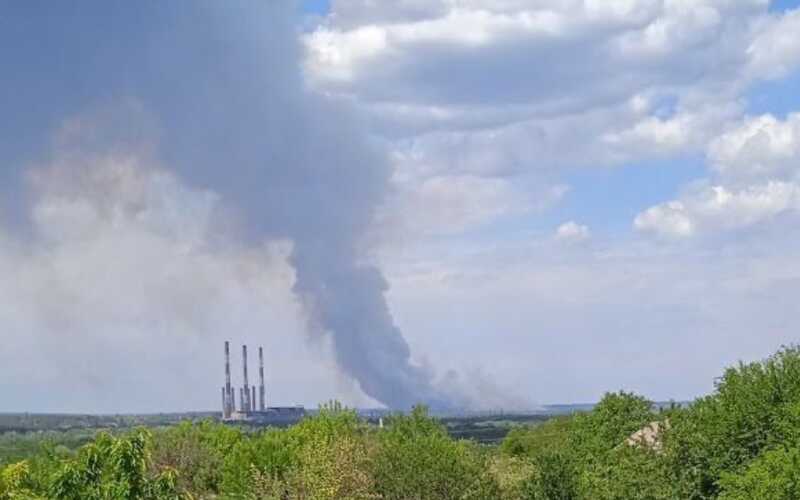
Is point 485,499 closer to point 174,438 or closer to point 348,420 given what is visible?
point 348,420

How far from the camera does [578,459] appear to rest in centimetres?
6222

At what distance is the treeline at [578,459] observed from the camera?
46531mm

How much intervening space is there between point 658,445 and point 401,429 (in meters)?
28.5

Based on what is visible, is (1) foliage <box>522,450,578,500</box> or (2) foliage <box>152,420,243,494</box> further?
(2) foliage <box>152,420,243,494</box>

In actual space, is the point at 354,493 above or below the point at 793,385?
below

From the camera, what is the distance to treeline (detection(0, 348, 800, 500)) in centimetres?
4653

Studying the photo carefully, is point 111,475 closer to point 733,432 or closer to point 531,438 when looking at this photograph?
point 733,432

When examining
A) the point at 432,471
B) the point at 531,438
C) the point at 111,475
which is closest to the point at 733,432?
the point at 432,471

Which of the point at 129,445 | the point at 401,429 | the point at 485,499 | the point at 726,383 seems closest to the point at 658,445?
the point at 726,383

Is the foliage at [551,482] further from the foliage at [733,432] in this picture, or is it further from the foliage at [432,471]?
the foliage at [733,432]

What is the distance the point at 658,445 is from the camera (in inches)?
2028

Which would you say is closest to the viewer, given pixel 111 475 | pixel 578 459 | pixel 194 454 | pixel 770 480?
pixel 111 475

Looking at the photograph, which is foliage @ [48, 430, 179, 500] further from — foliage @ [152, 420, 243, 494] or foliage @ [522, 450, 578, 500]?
foliage @ [152, 420, 243, 494]

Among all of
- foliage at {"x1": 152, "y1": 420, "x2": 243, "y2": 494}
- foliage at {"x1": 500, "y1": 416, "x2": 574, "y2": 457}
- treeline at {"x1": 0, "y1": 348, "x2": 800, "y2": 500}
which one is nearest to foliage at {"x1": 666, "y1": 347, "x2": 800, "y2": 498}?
treeline at {"x1": 0, "y1": 348, "x2": 800, "y2": 500}
